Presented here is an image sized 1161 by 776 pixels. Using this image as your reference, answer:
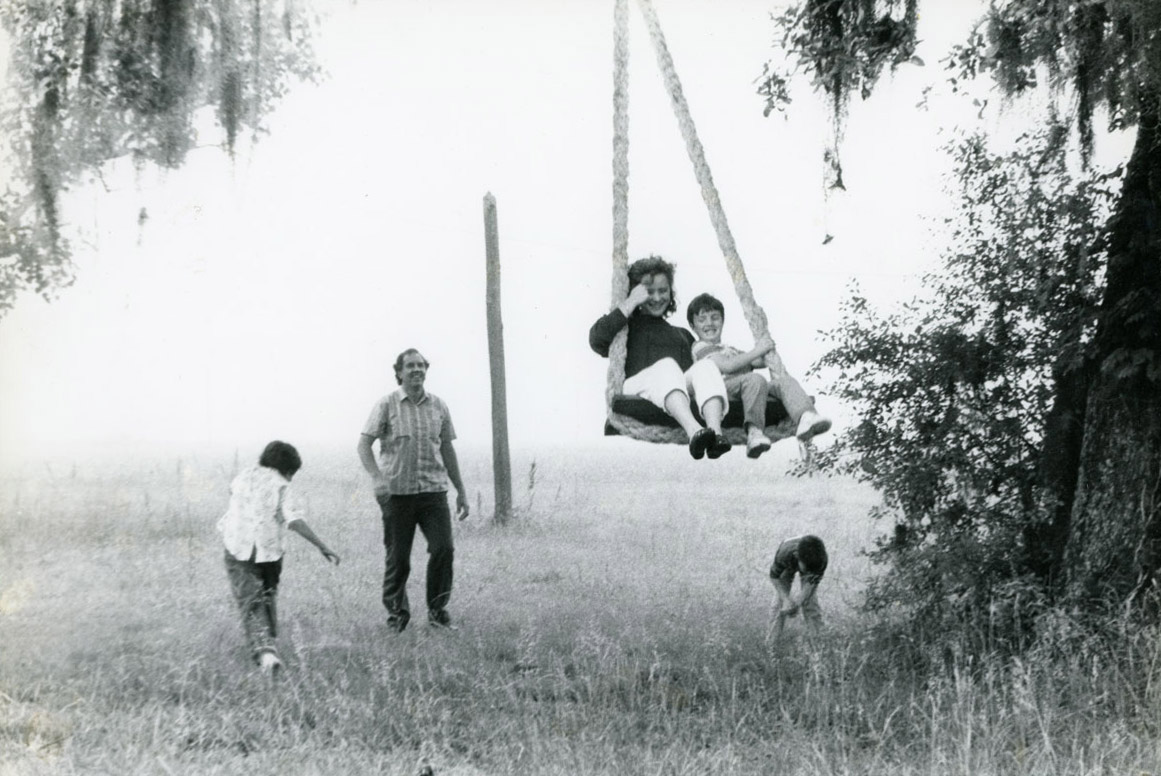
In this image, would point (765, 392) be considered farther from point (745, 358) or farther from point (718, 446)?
point (718, 446)

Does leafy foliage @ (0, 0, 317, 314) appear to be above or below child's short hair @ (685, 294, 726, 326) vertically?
above

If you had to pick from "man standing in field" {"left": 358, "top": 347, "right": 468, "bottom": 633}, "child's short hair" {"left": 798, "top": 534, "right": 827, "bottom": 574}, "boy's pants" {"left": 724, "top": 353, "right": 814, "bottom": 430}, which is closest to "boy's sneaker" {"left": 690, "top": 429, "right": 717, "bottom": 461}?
"boy's pants" {"left": 724, "top": 353, "right": 814, "bottom": 430}

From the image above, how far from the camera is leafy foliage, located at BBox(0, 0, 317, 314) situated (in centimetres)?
492

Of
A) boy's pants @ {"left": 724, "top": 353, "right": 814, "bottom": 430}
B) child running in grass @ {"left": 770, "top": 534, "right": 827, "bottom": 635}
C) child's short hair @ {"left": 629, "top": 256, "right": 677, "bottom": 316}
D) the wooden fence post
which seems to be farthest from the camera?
the wooden fence post

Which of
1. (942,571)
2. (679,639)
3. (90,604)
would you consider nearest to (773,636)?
(679,639)

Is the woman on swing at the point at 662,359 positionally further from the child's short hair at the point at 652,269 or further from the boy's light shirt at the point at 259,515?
the boy's light shirt at the point at 259,515

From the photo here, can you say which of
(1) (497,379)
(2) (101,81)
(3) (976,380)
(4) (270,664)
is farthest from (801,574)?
(2) (101,81)

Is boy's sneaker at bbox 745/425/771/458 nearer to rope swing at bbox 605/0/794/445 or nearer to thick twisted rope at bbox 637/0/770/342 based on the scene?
rope swing at bbox 605/0/794/445

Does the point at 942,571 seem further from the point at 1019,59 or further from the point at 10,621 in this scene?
the point at 10,621

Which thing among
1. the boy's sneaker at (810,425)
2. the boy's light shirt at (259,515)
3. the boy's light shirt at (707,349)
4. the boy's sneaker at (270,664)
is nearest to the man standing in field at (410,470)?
the boy's light shirt at (259,515)

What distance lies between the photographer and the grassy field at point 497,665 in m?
4.46

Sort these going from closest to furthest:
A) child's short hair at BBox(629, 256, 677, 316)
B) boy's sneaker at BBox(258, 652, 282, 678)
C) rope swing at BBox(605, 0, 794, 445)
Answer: rope swing at BBox(605, 0, 794, 445) < child's short hair at BBox(629, 256, 677, 316) < boy's sneaker at BBox(258, 652, 282, 678)

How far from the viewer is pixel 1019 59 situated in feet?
17.1

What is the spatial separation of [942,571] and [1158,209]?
228 centimetres
